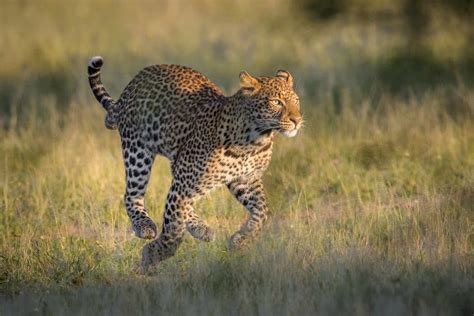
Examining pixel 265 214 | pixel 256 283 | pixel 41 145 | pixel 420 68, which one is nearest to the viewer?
pixel 256 283

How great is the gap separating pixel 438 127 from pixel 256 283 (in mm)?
5746

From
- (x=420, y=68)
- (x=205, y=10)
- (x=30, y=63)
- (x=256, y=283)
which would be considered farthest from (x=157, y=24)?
(x=256, y=283)

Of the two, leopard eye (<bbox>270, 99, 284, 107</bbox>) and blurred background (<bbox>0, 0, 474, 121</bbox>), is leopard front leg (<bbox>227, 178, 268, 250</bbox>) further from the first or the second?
blurred background (<bbox>0, 0, 474, 121</bbox>)

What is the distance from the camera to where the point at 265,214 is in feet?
29.7

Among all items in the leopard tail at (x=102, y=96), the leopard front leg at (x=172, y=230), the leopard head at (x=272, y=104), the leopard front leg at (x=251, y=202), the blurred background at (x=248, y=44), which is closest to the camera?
the leopard head at (x=272, y=104)

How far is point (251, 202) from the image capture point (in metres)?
9.12

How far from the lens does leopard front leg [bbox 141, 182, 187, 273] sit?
8781 mm

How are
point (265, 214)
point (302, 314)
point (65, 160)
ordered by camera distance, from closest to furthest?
point (302, 314), point (265, 214), point (65, 160)

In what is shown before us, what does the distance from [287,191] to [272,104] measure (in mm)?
2381

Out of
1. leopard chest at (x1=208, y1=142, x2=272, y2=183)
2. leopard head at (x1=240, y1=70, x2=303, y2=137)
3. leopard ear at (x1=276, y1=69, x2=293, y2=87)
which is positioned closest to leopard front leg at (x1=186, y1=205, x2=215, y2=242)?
leopard chest at (x1=208, y1=142, x2=272, y2=183)

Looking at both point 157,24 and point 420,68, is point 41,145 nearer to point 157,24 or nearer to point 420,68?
point 420,68

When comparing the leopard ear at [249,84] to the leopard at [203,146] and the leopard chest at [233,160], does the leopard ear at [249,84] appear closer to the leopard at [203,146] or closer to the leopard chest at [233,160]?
the leopard at [203,146]

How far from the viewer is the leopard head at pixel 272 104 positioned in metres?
8.45

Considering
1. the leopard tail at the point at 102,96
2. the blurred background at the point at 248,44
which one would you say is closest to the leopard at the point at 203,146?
the leopard tail at the point at 102,96
